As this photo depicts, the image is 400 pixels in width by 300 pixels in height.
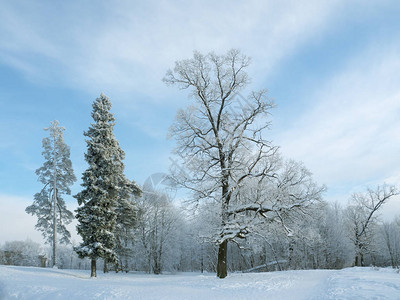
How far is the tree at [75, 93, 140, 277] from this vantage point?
2191 centimetres

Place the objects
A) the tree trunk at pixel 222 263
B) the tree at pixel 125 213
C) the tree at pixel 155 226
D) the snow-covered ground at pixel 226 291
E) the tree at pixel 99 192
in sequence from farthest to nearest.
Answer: the tree at pixel 155 226, the tree at pixel 125 213, the tree at pixel 99 192, the tree trunk at pixel 222 263, the snow-covered ground at pixel 226 291

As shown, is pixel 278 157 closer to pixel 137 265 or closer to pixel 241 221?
pixel 241 221

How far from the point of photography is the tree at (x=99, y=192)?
21.9m

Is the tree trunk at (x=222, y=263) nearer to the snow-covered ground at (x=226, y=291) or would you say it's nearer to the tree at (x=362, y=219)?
the snow-covered ground at (x=226, y=291)

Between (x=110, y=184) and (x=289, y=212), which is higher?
(x=110, y=184)

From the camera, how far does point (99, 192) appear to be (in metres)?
22.8

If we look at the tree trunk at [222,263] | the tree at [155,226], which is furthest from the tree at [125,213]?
the tree trunk at [222,263]

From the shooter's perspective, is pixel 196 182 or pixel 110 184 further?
pixel 110 184

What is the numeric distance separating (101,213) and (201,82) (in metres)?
13.6

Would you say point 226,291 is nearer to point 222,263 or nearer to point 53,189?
point 222,263

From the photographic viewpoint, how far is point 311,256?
4697 cm

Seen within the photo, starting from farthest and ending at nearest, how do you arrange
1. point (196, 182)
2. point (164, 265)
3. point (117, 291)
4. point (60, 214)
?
1. point (164, 265)
2. point (60, 214)
3. point (196, 182)
4. point (117, 291)

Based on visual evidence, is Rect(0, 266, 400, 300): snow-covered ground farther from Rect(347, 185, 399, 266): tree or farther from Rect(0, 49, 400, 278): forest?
Rect(347, 185, 399, 266): tree

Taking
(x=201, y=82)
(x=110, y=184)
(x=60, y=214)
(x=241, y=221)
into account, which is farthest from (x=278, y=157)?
(x=60, y=214)
